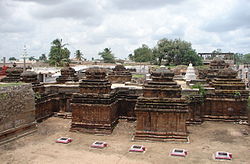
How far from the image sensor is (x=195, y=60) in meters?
60.4

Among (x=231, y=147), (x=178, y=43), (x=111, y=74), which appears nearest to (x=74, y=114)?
(x=231, y=147)

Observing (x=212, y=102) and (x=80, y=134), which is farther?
(x=212, y=102)

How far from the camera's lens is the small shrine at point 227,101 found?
16.2 meters

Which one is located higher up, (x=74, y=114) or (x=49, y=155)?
(x=74, y=114)

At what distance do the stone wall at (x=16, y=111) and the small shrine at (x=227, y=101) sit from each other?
417 inches

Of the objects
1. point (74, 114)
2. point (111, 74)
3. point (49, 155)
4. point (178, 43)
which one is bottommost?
point (49, 155)

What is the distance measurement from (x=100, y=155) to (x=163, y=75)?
5.27 m

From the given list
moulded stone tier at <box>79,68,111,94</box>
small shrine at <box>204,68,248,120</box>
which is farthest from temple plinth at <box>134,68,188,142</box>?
small shrine at <box>204,68,248,120</box>

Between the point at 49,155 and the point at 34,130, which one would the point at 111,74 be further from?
the point at 49,155

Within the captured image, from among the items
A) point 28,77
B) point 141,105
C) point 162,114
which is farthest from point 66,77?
point 162,114

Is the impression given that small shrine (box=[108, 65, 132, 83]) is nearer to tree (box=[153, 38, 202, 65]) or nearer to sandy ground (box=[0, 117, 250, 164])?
sandy ground (box=[0, 117, 250, 164])

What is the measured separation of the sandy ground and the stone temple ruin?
69 cm

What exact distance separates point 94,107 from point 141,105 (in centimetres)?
270

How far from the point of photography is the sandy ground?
1008 cm
